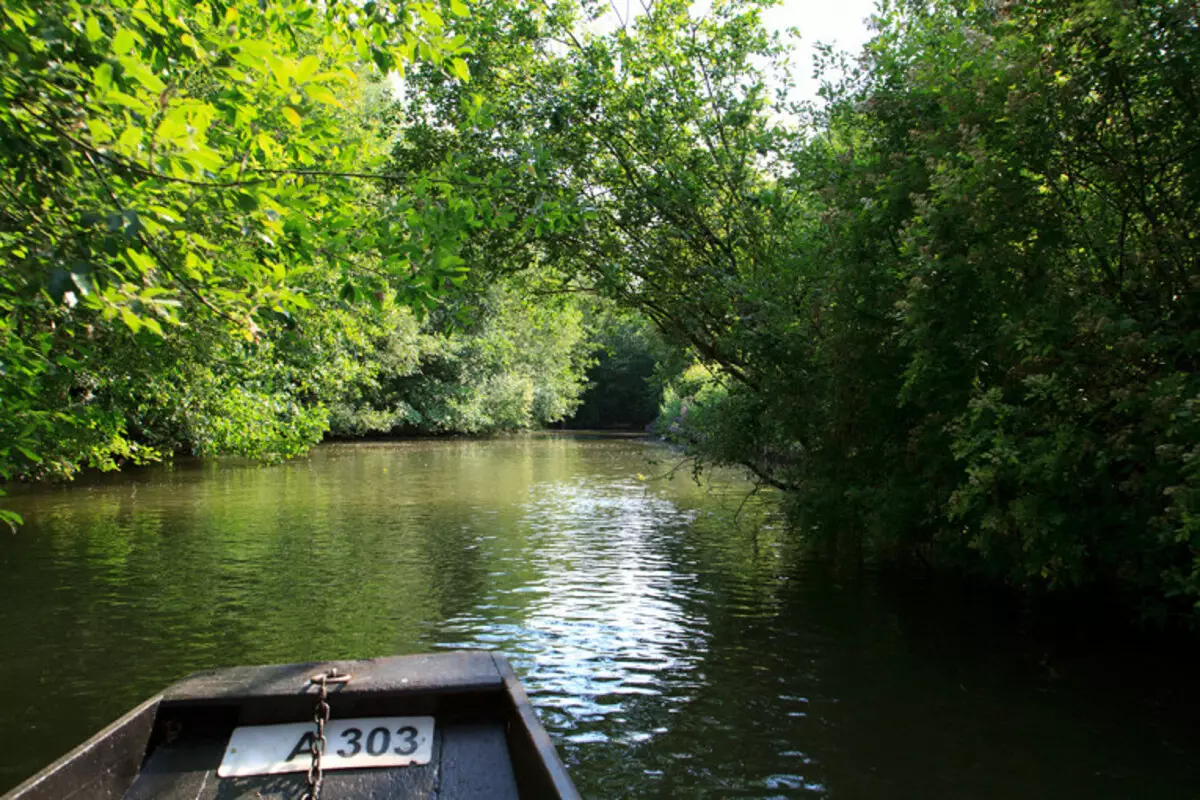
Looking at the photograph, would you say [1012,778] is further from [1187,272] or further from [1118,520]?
[1187,272]

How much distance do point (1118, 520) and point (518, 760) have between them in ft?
18.2

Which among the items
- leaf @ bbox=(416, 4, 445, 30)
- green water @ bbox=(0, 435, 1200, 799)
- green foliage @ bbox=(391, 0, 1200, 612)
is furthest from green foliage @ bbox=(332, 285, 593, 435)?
leaf @ bbox=(416, 4, 445, 30)

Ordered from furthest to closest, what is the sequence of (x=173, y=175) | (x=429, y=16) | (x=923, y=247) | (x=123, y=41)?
(x=923, y=247) → (x=429, y=16) → (x=173, y=175) → (x=123, y=41)

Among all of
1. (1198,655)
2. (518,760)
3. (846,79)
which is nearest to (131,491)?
(846,79)

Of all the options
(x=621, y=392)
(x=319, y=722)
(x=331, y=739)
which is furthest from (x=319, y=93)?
(x=621, y=392)

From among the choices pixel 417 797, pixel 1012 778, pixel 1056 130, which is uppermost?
pixel 1056 130

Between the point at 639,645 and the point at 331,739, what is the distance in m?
4.56

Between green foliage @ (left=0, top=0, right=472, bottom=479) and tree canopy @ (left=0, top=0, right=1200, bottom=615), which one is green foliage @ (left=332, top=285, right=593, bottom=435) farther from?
green foliage @ (left=0, top=0, right=472, bottom=479)

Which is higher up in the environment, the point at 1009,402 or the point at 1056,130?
the point at 1056,130

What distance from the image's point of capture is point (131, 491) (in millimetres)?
19969

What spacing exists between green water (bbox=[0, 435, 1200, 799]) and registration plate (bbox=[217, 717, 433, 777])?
1.60m

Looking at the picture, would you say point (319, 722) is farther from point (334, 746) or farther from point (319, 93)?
point (319, 93)

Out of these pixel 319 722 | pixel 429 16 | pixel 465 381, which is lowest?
pixel 319 722

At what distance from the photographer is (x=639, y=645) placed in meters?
8.52
